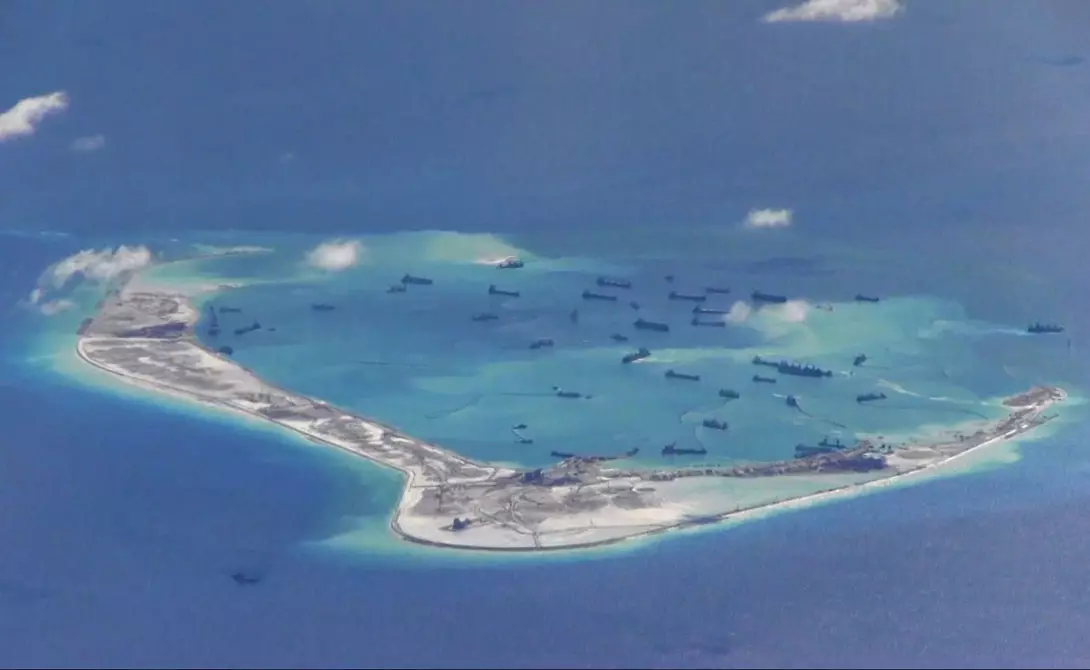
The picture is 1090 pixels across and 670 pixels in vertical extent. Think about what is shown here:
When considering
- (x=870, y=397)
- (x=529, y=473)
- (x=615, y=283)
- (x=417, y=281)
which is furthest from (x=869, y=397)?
(x=417, y=281)

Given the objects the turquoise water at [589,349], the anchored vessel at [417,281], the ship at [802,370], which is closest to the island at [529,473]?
the turquoise water at [589,349]

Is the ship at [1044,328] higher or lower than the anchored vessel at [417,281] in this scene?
lower

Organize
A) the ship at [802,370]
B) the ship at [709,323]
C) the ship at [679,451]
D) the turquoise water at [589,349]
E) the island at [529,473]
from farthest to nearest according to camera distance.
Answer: the ship at [709,323] < the ship at [802,370] < the turquoise water at [589,349] < the ship at [679,451] < the island at [529,473]

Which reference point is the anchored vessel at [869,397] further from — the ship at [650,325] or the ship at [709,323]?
the ship at [650,325]

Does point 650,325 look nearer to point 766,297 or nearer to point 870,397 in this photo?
point 766,297

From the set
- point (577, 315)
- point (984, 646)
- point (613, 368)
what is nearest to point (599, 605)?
point (984, 646)

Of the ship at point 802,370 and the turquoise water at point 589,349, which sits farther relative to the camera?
the ship at point 802,370

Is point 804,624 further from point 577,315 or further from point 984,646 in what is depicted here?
point 577,315
